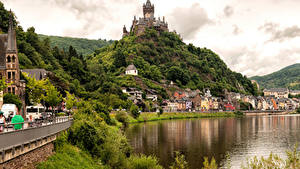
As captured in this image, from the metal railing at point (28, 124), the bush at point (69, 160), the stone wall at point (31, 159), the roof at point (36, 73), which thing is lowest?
the bush at point (69, 160)

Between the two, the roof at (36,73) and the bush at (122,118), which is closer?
the roof at (36,73)

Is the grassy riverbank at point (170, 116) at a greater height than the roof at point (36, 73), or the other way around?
the roof at point (36, 73)

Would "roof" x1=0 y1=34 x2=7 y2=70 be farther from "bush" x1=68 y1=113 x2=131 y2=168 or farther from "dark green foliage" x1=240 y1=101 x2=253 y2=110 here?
"dark green foliage" x1=240 y1=101 x2=253 y2=110

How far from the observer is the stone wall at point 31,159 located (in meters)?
15.9

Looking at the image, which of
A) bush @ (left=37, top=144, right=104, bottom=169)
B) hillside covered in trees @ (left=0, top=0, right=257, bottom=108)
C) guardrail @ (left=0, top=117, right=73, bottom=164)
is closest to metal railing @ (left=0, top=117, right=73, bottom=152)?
guardrail @ (left=0, top=117, right=73, bottom=164)

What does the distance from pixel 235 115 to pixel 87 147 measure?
123549 mm

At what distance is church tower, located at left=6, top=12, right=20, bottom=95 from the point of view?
37.3 metres

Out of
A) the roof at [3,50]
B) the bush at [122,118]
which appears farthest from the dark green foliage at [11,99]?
the bush at [122,118]

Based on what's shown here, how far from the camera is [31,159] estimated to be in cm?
1889

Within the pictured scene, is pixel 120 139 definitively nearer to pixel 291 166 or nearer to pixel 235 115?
pixel 291 166

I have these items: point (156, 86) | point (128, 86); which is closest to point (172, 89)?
point (156, 86)

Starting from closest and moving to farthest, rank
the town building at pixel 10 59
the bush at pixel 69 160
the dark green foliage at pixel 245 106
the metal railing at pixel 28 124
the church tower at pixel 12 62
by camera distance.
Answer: the metal railing at pixel 28 124, the bush at pixel 69 160, the church tower at pixel 12 62, the town building at pixel 10 59, the dark green foliage at pixel 245 106

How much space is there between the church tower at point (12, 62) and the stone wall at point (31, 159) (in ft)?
58.4

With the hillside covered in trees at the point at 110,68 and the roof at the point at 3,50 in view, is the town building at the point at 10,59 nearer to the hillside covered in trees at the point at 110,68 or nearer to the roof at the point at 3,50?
the roof at the point at 3,50
